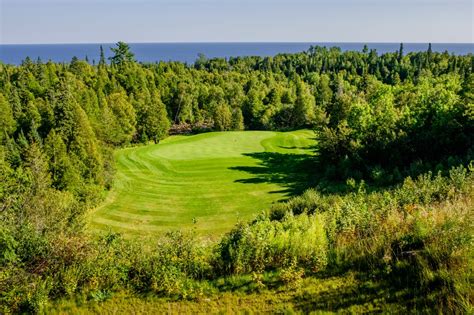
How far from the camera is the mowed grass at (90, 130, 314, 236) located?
2959 cm

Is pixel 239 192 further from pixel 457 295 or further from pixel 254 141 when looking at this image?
pixel 457 295

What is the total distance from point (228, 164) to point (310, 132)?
3000 cm

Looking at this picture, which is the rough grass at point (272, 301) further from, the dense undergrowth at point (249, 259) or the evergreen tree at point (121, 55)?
the evergreen tree at point (121, 55)

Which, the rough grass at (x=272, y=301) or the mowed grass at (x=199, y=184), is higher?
the rough grass at (x=272, y=301)

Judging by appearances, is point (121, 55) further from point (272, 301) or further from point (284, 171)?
point (272, 301)

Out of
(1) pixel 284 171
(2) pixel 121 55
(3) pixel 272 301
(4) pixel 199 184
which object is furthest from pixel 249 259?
(2) pixel 121 55

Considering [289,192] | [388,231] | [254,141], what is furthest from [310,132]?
[388,231]

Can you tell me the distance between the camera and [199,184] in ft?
125

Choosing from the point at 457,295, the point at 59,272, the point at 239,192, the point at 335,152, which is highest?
the point at 457,295

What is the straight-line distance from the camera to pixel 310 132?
69.6 meters

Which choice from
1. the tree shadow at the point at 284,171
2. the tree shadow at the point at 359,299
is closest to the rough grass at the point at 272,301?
the tree shadow at the point at 359,299

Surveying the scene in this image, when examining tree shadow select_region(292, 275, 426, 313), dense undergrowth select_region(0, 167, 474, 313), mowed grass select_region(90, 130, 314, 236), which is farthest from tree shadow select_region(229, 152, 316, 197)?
tree shadow select_region(292, 275, 426, 313)

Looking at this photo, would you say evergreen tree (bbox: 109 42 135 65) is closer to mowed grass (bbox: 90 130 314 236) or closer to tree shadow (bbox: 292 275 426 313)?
mowed grass (bbox: 90 130 314 236)

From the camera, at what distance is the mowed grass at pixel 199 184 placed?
29594mm
